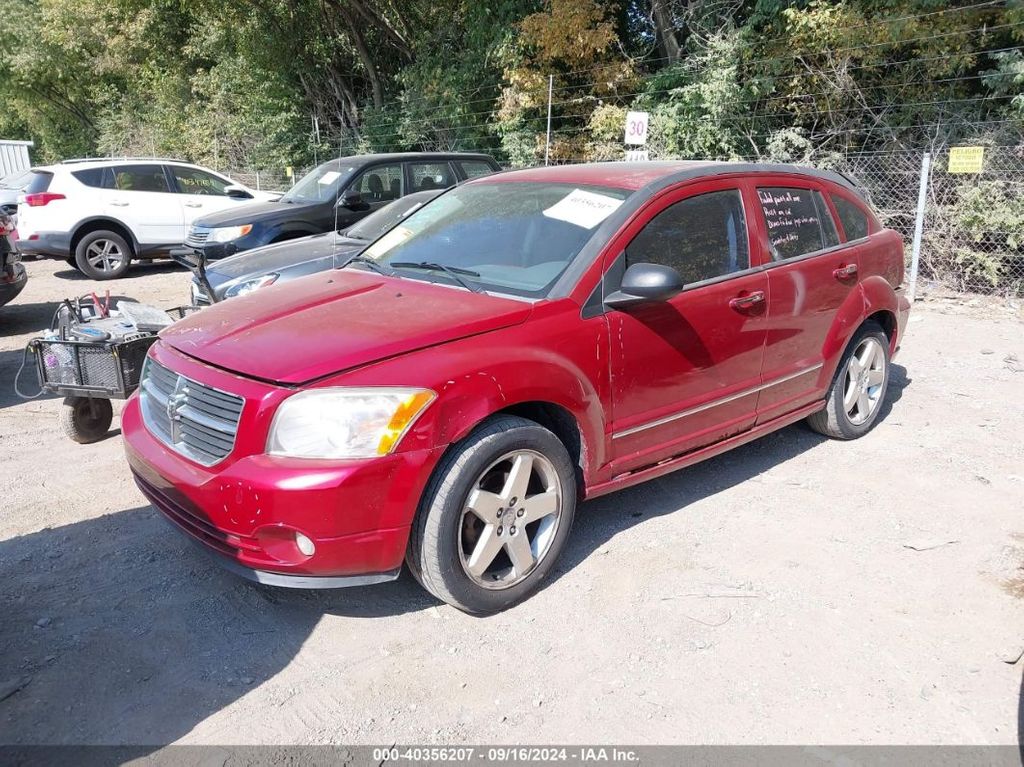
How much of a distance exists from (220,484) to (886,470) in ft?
12.3

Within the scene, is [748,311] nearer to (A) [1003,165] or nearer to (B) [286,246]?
(B) [286,246]

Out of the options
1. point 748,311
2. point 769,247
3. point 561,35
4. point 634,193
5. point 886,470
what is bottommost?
point 886,470

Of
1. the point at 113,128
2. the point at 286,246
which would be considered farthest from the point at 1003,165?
the point at 113,128

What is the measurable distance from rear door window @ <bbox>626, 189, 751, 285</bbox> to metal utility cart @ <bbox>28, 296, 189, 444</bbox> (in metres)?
3.02

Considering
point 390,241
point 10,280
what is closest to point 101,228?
point 10,280

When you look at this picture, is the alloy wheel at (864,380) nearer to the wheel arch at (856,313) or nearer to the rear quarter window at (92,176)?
the wheel arch at (856,313)

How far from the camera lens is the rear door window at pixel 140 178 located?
1245cm

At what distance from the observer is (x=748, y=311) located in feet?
13.3

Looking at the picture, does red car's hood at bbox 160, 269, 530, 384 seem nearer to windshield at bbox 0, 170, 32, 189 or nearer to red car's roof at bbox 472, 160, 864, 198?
red car's roof at bbox 472, 160, 864, 198

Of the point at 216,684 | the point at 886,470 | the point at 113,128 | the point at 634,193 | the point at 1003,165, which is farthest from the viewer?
the point at 113,128

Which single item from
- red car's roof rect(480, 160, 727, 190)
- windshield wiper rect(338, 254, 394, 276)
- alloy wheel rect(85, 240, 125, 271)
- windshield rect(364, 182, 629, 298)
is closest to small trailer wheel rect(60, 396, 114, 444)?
windshield wiper rect(338, 254, 394, 276)

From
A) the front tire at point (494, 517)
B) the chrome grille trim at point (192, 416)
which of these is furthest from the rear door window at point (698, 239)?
the chrome grille trim at point (192, 416)

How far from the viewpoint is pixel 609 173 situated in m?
4.08

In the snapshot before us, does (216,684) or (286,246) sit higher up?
(286,246)
